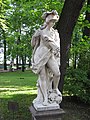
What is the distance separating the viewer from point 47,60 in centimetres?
577

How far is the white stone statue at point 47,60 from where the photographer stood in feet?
18.8

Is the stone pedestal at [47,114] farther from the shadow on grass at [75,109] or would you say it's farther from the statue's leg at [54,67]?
the shadow on grass at [75,109]

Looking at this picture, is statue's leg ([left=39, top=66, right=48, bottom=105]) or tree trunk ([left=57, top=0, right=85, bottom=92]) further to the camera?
tree trunk ([left=57, top=0, right=85, bottom=92])

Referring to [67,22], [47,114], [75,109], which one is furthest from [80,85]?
[47,114]

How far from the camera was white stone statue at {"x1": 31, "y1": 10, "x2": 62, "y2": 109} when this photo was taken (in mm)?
5730

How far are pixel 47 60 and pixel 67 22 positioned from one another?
2924mm

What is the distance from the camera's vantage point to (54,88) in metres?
6.01

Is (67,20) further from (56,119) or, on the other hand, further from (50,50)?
(56,119)

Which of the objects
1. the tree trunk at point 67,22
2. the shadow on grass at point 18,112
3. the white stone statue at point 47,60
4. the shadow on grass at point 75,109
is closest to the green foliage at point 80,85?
the shadow on grass at point 75,109

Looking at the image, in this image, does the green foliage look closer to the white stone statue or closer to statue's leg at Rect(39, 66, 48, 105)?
the white stone statue

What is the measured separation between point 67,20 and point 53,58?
2818 millimetres

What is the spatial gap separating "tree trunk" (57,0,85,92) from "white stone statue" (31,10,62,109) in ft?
8.31

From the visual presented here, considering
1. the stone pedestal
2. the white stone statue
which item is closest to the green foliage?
the white stone statue

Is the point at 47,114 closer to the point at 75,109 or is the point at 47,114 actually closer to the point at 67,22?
the point at 67,22
